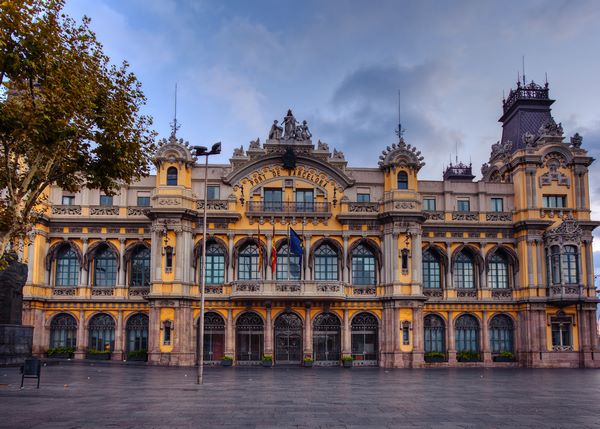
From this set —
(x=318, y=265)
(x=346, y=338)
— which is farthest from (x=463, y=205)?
(x=346, y=338)

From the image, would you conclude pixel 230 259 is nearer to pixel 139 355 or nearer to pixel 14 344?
pixel 139 355

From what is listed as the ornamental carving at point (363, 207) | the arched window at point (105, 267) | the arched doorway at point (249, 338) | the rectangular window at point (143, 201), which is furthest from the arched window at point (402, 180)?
the arched window at point (105, 267)

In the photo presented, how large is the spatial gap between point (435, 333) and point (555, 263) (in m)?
11.2

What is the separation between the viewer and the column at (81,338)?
52.7 meters

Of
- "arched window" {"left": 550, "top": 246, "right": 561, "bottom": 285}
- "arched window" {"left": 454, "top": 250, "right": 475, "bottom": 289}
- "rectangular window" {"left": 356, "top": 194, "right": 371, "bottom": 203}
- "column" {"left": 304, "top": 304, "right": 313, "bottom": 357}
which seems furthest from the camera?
"arched window" {"left": 454, "top": 250, "right": 475, "bottom": 289}

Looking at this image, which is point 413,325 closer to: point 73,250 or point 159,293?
point 159,293

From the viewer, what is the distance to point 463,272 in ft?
184

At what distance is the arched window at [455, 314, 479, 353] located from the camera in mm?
54938

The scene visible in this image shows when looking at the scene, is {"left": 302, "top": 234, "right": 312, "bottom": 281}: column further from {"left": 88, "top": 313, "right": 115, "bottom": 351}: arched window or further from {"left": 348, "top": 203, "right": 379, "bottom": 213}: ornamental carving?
{"left": 88, "top": 313, "right": 115, "bottom": 351}: arched window

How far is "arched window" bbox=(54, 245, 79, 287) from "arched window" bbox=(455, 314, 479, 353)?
31.6 meters

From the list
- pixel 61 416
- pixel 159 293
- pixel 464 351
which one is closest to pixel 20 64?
pixel 61 416

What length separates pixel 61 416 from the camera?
66.2ft

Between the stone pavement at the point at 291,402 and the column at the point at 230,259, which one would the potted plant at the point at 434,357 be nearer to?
the stone pavement at the point at 291,402

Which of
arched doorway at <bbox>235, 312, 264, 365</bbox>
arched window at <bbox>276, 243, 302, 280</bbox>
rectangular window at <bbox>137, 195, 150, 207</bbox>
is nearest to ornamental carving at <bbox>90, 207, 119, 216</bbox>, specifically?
rectangular window at <bbox>137, 195, 150, 207</bbox>
